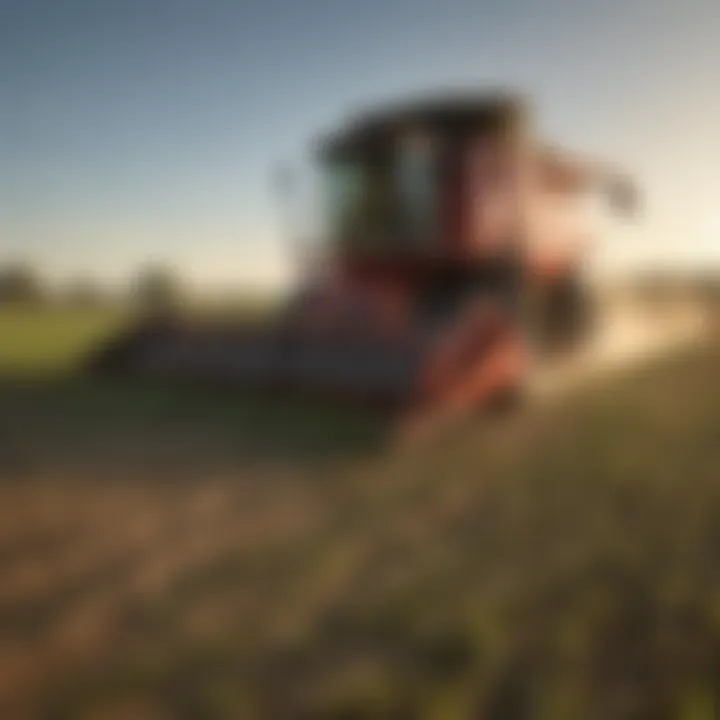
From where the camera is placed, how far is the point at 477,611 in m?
2.13

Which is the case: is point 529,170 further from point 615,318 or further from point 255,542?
point 255,542

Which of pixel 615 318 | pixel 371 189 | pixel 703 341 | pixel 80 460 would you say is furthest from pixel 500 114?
pixel 703 341

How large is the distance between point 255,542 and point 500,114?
4194 millimetres

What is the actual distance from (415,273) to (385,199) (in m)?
0.69

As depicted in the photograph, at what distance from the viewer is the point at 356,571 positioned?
2.40 metres

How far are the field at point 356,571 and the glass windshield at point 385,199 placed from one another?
6.88 feet

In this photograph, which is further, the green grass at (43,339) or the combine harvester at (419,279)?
the green grass at (43,339)

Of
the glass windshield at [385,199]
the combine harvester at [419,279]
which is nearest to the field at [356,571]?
the combine harvester at [419,279]

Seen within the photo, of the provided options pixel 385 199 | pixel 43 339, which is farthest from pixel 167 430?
pixel 43 339

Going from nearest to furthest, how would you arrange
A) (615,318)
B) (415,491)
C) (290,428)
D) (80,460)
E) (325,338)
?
1. (415,491)
2. (80,460)
3. (290,428)
4. (325,338)
5. (615,318)

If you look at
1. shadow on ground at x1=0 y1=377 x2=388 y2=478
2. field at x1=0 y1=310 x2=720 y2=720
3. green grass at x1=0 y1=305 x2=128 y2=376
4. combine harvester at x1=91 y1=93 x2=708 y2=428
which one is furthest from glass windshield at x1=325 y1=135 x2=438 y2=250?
green grass at x1=0 y1=305 x2=128 y2=376

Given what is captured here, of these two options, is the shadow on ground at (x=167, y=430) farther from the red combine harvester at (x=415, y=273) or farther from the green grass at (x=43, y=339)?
the green grass at (x=43, y=339)

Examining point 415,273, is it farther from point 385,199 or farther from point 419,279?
point 385,199

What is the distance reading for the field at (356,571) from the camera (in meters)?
1.75
